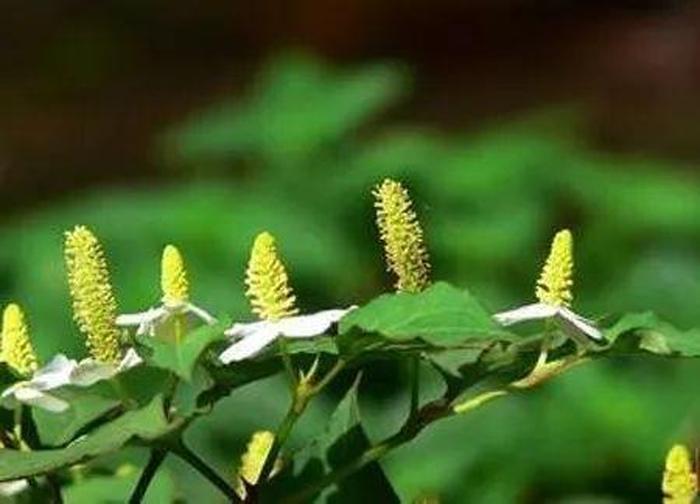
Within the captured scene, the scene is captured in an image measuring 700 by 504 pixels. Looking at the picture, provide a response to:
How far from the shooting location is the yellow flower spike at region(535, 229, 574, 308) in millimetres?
966

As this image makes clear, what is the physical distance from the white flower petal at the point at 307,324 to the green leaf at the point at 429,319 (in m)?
0.01

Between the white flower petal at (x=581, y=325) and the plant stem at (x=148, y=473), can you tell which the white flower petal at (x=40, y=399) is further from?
the white flower petal at (x=581, y=325)

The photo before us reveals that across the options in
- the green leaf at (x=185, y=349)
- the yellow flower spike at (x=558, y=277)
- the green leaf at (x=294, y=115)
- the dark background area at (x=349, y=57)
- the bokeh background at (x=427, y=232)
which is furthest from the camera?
the dark background area at (x=349, y=57)

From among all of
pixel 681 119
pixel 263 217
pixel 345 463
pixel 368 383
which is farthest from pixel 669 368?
pixel 681 119

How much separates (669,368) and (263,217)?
1.92 feet

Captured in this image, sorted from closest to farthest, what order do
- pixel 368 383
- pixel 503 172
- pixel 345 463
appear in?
pixel 345 463 < pixel 368 383 < pixel 503 172

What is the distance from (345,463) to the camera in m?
0.99

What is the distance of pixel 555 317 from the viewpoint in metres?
0.94

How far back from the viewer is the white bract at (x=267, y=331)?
909 mm

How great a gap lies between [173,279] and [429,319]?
0.12 m

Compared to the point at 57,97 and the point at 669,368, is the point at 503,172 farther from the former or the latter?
the point at 57,97

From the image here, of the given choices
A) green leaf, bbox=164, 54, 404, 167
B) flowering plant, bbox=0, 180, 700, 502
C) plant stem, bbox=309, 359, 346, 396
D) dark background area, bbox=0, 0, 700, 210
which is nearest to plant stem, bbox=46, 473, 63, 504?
flowering plant, bbox=0, 180, 700, 502

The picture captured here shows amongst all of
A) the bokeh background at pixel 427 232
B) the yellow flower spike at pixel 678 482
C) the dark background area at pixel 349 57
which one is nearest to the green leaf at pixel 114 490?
the bokeh background at pixel 427 232

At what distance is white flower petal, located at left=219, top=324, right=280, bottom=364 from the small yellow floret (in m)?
0.06
